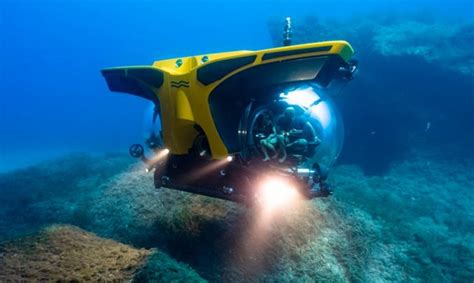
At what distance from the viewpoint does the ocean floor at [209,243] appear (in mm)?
3656

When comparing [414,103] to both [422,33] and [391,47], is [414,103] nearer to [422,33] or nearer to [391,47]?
[391,47]

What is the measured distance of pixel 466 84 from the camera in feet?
57.9

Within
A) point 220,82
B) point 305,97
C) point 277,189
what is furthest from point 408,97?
point 220,82

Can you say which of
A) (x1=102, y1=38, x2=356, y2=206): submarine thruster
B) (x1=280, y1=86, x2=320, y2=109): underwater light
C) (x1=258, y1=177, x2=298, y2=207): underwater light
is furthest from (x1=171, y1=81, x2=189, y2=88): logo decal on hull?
(x1=258, y1=177, x2=298, y2=207): underwater light

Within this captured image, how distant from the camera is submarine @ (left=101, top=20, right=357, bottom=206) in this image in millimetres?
3779

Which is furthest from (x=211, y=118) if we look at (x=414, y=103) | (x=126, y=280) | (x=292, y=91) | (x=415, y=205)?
(x=414, y=103)

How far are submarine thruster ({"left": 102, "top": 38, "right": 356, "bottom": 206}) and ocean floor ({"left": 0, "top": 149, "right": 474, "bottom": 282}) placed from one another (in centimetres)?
99

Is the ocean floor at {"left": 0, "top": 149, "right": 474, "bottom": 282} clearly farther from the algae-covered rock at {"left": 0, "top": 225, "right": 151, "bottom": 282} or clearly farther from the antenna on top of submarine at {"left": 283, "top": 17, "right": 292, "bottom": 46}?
the antenna on top of submarine at {"left": 283, "top": 17, "right": 292, "bottom": 46}

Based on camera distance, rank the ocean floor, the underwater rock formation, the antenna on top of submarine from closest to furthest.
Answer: the ocean floor
the antenna on top of submarine
the underwater rock formation

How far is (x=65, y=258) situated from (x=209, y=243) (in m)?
1.83

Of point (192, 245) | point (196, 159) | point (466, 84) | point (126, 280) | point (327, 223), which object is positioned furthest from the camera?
point (466, 84)

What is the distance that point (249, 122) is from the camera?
4020 mm

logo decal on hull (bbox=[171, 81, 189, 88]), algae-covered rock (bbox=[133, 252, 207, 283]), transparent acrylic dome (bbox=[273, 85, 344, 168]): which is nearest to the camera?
algae-covered rock (bbox=[133, 252, 207, 283])

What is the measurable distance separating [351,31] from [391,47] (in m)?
3.90
